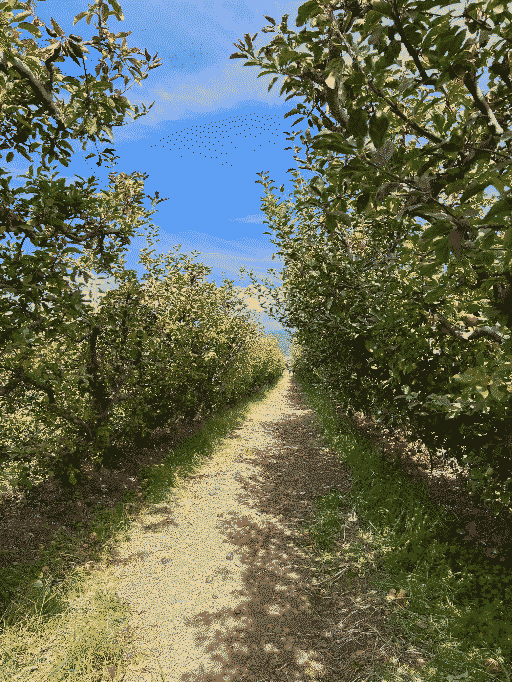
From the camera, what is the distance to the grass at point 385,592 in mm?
3408

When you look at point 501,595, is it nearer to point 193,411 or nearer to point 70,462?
point 70,462

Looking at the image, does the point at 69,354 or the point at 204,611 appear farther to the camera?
the point at 69,354

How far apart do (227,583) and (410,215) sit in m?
5.21

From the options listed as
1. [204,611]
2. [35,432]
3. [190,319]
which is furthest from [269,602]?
[190,319]

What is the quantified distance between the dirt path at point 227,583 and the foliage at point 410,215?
2656mm

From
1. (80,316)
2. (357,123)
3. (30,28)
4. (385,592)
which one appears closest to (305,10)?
(357,123)

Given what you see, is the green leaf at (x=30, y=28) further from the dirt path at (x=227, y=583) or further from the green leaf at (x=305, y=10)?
the dirt path at (x=227, y=583)

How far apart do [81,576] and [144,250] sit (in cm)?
577

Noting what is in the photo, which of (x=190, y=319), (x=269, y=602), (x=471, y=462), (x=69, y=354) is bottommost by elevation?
(x=269, y=602)

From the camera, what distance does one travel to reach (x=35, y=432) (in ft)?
20.0

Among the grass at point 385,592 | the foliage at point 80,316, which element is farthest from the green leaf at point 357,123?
the grass at point 385,592

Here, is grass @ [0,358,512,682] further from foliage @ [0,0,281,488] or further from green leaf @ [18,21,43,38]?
green leaf @ [18,21,43,38]

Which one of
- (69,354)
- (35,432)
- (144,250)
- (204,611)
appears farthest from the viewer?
(144,250)

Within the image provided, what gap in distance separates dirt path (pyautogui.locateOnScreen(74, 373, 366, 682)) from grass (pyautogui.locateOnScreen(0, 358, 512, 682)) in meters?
0.33
